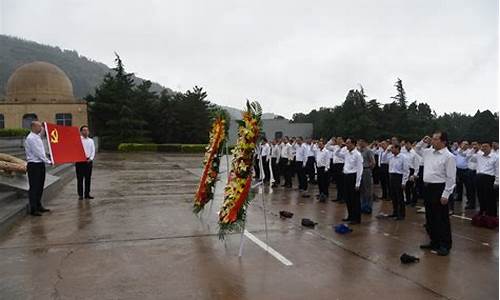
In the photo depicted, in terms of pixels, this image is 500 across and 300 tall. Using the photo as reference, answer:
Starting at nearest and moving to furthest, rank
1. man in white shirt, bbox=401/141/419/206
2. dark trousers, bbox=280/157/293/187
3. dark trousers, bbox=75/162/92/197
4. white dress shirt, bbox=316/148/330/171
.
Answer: man in white shirt, bbox=401/141/419/206
dark trousers, bbox=75/162/92/197
white dress shirt, bbox=316/148/330/171
dark trousers, bbox=280/157/293/187

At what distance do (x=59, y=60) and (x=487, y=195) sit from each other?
126m

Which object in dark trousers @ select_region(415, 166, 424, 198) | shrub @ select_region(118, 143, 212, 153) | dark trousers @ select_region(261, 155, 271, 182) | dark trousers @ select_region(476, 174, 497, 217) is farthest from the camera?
shrub @ select_region(118, 143, 212, 153)

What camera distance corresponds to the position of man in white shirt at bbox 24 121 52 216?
8078mm

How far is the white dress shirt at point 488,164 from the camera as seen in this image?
907 cm

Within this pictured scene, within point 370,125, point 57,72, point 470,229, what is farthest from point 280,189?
point 57,72

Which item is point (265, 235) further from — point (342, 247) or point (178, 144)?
point (178, 144)

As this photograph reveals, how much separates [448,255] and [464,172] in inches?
251

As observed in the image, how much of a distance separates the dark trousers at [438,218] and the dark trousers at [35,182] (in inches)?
262

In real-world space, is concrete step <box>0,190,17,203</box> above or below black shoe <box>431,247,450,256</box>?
above

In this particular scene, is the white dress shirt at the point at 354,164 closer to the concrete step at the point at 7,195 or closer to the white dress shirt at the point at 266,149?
the concrete step at the point at 7,195

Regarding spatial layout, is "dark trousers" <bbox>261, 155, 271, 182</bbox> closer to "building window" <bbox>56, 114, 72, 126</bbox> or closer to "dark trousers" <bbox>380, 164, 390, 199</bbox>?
"dark trousers" <bbox>380, 164, 390, 199</bbox>

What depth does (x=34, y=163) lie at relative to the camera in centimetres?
810

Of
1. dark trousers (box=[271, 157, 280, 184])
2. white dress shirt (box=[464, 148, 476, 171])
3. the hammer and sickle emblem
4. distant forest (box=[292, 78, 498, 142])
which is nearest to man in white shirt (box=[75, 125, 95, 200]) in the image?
the hammer and sickle emblem

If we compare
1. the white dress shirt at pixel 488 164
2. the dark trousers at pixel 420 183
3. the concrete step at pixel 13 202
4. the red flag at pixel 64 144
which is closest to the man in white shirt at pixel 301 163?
the dark trousers at pixel 420 183
